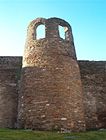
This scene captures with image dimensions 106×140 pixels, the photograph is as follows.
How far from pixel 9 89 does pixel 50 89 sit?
3.88 m

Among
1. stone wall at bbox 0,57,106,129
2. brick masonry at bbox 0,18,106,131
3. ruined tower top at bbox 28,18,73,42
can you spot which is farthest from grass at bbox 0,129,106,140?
ruined tower top at bbox 28,18,73,42

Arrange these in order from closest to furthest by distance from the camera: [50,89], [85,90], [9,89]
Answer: [50,89] < [9,89] < [85,90]

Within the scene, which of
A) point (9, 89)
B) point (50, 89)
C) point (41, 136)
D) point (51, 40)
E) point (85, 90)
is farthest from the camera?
point (85, 90)

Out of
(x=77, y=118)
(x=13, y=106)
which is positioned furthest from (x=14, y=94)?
(x=77, y=118)

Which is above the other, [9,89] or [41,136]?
[9,89]

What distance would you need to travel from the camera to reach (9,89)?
64.0 feet

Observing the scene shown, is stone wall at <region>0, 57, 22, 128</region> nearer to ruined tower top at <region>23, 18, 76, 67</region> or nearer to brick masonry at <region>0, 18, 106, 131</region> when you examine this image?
brick masonry at <region>0, 18, 106, 131</region>

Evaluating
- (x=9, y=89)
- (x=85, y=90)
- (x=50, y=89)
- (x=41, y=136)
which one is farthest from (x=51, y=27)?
(x=41, y=136)

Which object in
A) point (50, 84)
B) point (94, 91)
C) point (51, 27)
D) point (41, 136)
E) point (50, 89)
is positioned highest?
point (51, 27)

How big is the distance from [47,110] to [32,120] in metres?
0.92

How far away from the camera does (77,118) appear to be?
16453 millimetres

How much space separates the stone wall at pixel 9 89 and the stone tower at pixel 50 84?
1.89 meters

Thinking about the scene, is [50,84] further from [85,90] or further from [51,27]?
[85,90]

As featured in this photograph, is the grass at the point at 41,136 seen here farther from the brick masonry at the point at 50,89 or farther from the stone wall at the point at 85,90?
the stone wall at the point at 85,90
